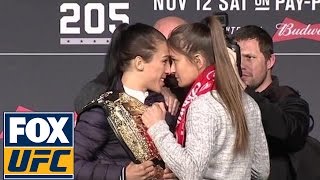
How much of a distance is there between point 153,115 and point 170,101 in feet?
1.34

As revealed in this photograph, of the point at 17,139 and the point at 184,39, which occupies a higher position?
the point at 184,39

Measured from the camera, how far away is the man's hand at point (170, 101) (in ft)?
9.65

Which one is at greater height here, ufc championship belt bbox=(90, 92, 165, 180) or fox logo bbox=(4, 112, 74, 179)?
ufc championship belt bbox=(90, 92, 165, 180)

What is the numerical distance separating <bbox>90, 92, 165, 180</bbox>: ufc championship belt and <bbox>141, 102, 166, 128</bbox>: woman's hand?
0.04 meters

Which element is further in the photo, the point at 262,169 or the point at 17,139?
the point at 17,139

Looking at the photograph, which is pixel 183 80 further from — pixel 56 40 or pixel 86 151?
pixel 56 40

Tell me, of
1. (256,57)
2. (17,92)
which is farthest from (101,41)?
(256,57)

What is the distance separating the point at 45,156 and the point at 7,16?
0.96 metres

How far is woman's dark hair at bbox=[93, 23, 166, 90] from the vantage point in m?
2.66

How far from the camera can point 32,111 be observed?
446cm

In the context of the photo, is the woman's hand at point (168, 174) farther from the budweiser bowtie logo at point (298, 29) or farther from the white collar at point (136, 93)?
the budweiser bowtie logo at point (298, 29)

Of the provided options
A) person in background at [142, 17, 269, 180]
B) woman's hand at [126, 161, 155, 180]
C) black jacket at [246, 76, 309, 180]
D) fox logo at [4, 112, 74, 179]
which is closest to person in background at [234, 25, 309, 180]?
black jacket at [246, 76, 309, 180]

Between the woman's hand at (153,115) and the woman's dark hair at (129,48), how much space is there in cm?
15

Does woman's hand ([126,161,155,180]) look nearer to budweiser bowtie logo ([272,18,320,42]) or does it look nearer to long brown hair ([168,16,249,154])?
long brown hair ([168,16,249,154])
